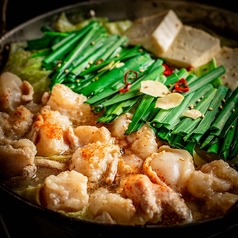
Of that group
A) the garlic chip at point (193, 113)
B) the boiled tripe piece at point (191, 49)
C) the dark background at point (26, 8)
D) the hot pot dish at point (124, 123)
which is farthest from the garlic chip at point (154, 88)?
the dark background at point (26, 8)

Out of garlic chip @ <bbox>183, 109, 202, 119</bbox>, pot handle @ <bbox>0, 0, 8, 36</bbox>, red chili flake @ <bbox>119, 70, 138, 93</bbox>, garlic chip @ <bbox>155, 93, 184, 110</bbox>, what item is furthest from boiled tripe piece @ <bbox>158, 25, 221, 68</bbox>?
pot handle @ <bbox>0, 0, 8, 36</bbox>

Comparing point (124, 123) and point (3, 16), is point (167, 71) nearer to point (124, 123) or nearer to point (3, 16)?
point (124, 123)

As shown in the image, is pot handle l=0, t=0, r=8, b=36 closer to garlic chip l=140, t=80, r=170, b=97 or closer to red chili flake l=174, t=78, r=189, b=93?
garlic chip l=140, t=80, r=170, b=97

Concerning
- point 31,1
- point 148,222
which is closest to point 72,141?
point 148,222

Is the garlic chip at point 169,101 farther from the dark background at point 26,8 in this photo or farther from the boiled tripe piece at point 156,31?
the dark background at point 26,8

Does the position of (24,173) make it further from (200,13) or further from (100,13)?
(200,13)

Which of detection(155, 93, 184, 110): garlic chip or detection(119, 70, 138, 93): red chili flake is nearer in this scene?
detection(155, 93, 184, 110): garlic chip

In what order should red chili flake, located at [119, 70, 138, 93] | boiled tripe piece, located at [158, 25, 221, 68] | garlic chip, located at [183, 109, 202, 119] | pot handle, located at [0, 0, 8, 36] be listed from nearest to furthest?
garlic chip, located at [183, 109, 202, 119]
red chili flake, located at [119, 70, 138, 93]
pot handle, located at [0, 0, 8, 36]
boiled tripe piece, located at [158, 25, 221, 68]
